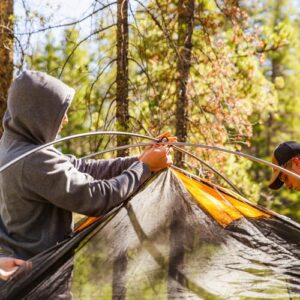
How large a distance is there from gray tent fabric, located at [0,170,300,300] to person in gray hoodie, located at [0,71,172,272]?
11cm

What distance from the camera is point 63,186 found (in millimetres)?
2393

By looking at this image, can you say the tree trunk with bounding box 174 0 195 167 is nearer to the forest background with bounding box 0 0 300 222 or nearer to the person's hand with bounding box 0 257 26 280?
the forest background with bounding box 0 0 300 222

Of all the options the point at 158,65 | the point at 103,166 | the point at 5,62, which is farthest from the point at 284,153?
the point at 158,65

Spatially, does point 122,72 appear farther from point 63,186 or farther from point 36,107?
point 63,186

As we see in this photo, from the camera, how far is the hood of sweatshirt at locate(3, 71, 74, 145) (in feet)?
8.12

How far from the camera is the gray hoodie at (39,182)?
240 cm

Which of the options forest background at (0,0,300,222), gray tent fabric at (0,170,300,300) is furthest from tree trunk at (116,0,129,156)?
gray tent fabric at (0,170,300,300)

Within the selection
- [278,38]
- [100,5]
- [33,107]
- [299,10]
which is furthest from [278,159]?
[299,10]

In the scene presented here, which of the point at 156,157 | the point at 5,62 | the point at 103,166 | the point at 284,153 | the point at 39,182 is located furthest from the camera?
the point at 5,62

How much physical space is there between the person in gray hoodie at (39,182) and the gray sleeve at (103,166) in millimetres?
401

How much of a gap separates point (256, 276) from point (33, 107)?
3.95 feet

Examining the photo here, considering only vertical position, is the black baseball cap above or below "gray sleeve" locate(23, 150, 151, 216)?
below

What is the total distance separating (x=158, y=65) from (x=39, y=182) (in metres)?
7.23

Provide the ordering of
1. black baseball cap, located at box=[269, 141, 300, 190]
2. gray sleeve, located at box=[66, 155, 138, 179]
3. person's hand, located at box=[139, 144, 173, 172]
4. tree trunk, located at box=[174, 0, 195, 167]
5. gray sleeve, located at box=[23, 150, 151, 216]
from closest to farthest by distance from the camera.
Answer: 1. gray sleeve, located at box=[23, 150, 151, 216]
2. person's hand, located at box=[139, 144, 173, 172]
3. gray sleeve, located at box=[66, 155, 138, 179]
4. black baseball cap, located at box=[269, 141, 300, 190]
5. tree trunk, located at box=[174, 0, 195, 167]
